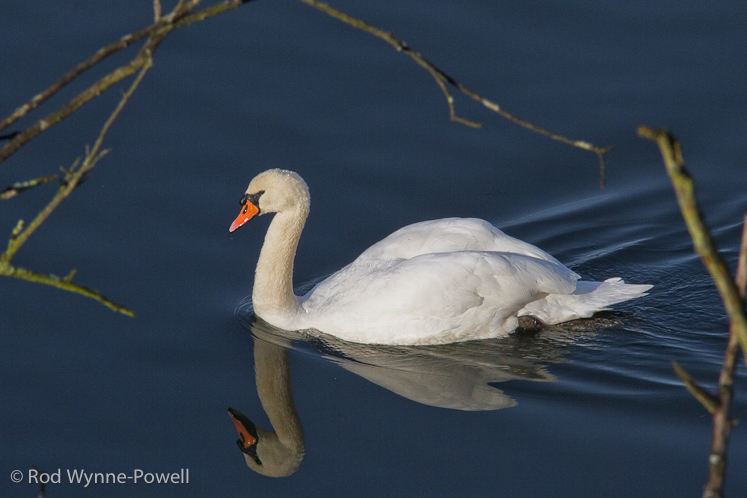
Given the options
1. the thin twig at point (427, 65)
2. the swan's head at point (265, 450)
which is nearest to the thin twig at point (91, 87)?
the thin twig at point (427, 65)

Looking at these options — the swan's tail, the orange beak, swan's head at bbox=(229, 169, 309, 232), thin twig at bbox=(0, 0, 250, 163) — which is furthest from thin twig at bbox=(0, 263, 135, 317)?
the swan's tail

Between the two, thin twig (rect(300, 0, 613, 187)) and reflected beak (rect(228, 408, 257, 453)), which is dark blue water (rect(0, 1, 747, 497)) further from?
thin twig (rect(300, 0, 613, 187))

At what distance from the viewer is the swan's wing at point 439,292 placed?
7.43 meters

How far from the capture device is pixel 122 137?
9.94 meters

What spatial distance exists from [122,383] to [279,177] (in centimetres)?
220

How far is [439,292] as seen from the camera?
7.41m

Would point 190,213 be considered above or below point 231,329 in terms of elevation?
above

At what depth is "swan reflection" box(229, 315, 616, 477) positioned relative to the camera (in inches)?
255

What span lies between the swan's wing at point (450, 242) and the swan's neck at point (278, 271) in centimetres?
70

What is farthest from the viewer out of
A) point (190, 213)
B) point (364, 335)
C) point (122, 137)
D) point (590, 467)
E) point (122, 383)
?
point (122, 137)

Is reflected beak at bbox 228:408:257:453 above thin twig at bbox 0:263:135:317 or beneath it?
above

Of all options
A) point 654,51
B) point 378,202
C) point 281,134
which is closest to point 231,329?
point 378,202

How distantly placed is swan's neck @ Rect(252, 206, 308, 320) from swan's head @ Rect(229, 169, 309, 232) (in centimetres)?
8

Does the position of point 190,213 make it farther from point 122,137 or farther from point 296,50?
point 296,50
